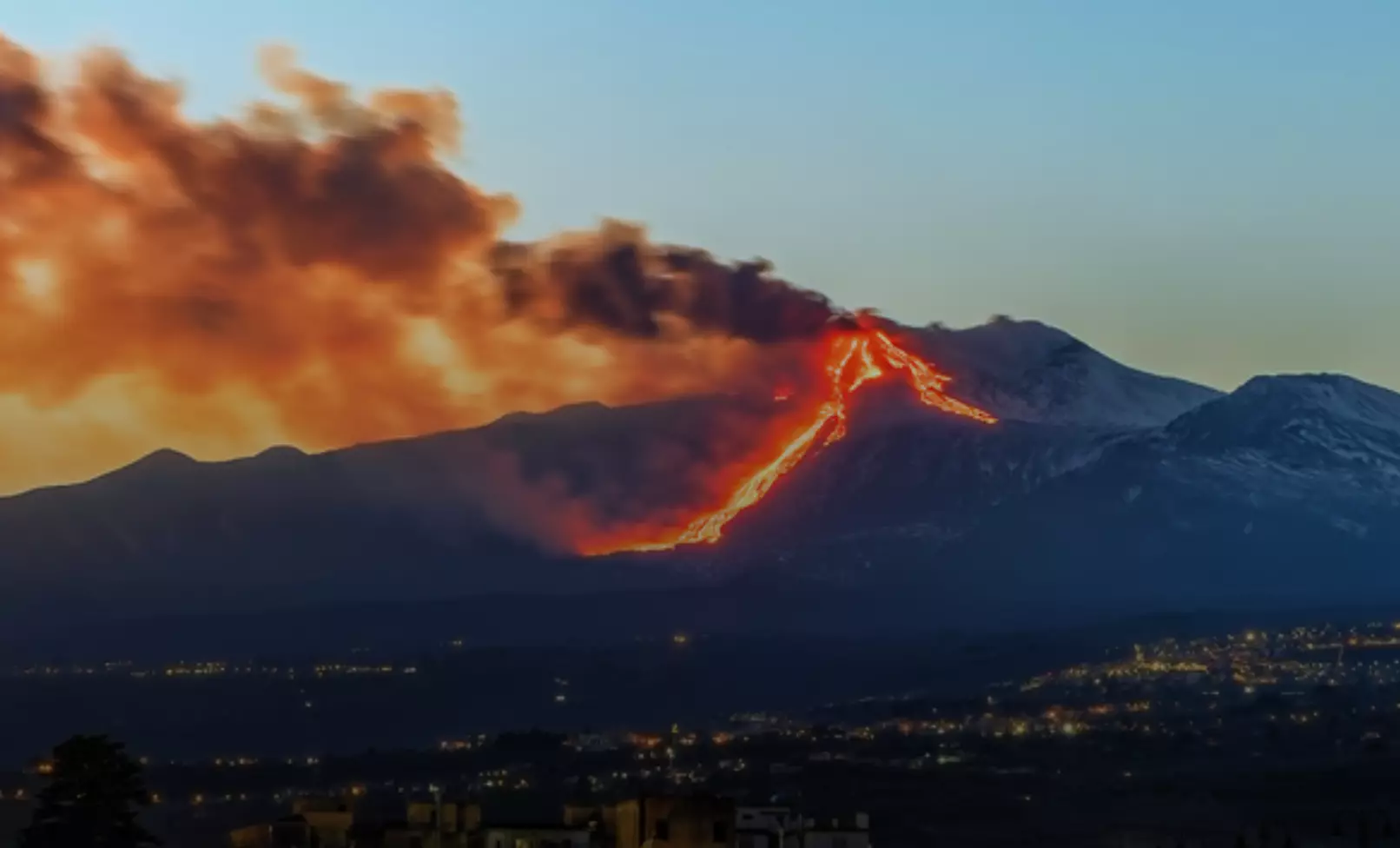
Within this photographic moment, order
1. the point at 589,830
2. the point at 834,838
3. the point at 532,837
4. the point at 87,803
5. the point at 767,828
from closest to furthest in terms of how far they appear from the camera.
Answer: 1. the point at 87,803
2. the point at 532,837
3. the point at 589,830
4. the point at 834,838
5. the point at 767,828

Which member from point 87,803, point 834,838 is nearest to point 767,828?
point 834,838

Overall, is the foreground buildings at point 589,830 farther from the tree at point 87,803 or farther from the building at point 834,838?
the tree at point 87,803

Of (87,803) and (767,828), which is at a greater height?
(87,803)

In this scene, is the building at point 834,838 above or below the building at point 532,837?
below

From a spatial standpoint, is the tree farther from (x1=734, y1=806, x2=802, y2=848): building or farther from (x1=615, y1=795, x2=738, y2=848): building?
(x1=615, y1=795, x2=738, y2=848): building

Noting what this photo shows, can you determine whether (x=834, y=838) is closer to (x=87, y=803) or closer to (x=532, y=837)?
(x=532, y=837)

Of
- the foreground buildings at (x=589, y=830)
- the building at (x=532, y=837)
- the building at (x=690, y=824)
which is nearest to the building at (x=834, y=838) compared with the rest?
the foreground buildings at (x=589, y=830)

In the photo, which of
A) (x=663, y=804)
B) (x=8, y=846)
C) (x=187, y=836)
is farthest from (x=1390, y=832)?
(x=663, y=804)

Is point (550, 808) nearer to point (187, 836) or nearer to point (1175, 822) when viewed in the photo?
point (187, 836)

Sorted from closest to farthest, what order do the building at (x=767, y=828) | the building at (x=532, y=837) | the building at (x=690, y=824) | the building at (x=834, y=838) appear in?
the building at (x=690, y=824) < the building at (x=767, y=828) < the building at (x=532, y=837) < the building at (x=834, y=838)
